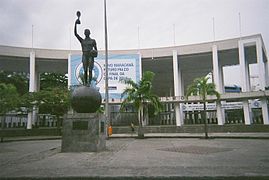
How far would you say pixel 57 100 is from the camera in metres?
28.1

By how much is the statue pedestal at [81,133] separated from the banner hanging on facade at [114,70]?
79.3 ft

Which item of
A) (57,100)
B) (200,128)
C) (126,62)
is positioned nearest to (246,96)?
(200,128)

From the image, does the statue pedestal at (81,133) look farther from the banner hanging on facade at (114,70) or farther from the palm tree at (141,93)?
the banner hanging on facade at (114,70)

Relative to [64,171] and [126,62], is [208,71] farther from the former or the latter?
[64,171]

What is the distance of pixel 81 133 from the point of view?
37.4 feet

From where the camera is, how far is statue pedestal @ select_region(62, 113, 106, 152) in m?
11.3

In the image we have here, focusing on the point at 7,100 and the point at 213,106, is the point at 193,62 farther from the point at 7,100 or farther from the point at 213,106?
the point at 7,100

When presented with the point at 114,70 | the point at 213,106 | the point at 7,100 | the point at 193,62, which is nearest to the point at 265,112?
the point at 213,106

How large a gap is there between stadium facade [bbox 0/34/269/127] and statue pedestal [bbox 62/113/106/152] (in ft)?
81.5

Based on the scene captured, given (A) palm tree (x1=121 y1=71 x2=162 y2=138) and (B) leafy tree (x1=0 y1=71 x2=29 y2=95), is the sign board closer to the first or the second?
(A) palm tree (x1=121 y1=71 x2=162 y2=138)

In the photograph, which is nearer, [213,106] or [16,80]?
[213,106]

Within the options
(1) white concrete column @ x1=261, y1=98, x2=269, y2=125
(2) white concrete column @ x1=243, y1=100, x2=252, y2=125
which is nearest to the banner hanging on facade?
(2) white concrete column @ x1=243, y1=100, x2=252, y2=125

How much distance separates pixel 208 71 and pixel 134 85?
25.0 metres

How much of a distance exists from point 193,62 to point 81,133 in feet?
106
